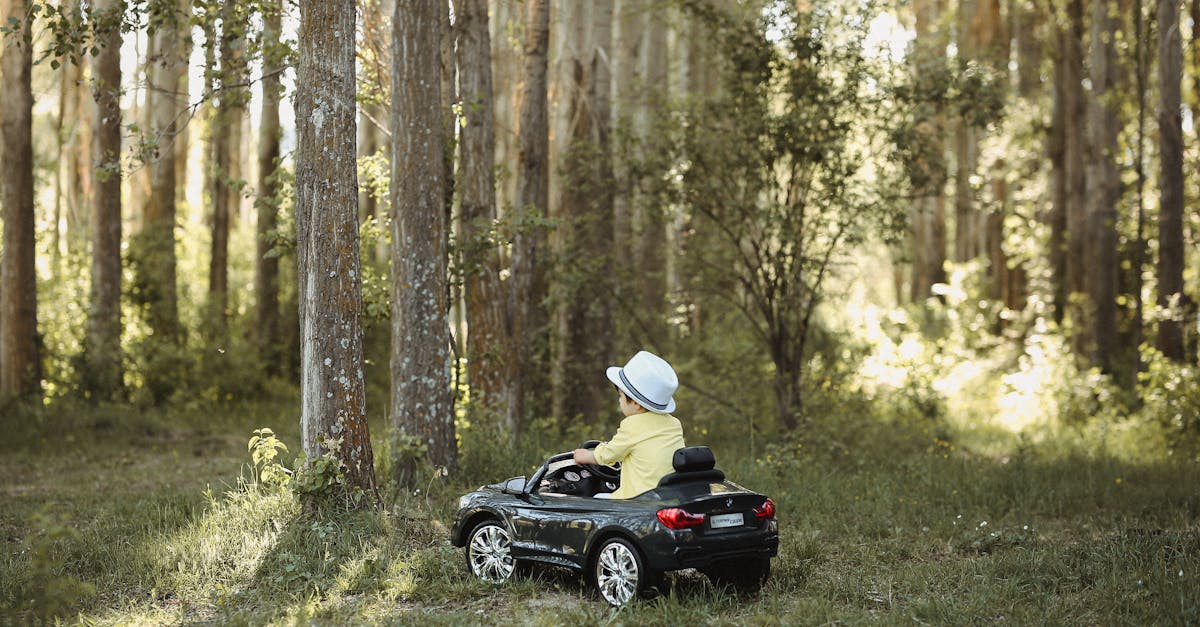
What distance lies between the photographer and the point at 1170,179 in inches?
686

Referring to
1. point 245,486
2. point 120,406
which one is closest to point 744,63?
point 245,486

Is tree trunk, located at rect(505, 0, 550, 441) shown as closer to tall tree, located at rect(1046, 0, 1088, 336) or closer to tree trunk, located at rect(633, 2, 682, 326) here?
tree trunk, located at rect(633, 2, 682, 326)

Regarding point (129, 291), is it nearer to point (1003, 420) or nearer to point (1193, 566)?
point (1003, 420)

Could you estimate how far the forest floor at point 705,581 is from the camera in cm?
706

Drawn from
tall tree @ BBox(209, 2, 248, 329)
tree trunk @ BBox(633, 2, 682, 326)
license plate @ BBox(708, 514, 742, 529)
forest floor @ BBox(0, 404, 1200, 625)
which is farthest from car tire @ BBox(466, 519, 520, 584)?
tree trunk @ BBox(633, 2, 682, 326)

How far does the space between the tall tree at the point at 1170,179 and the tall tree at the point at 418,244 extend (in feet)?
38.9

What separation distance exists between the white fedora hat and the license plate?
77 cm

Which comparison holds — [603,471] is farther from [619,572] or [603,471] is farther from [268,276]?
[268,276]

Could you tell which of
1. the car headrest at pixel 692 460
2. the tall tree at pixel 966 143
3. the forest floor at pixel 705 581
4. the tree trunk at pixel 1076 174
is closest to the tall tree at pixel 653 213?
the forest floor at pixel 705 581

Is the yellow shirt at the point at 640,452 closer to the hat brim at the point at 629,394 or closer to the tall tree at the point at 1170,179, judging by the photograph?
the hat brim at the point at 629,394

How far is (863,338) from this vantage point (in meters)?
23.0

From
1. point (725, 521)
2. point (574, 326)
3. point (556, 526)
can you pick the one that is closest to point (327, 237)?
point (556, 526)

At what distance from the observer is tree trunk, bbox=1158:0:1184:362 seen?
1714cm

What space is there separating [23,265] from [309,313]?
1086cm
